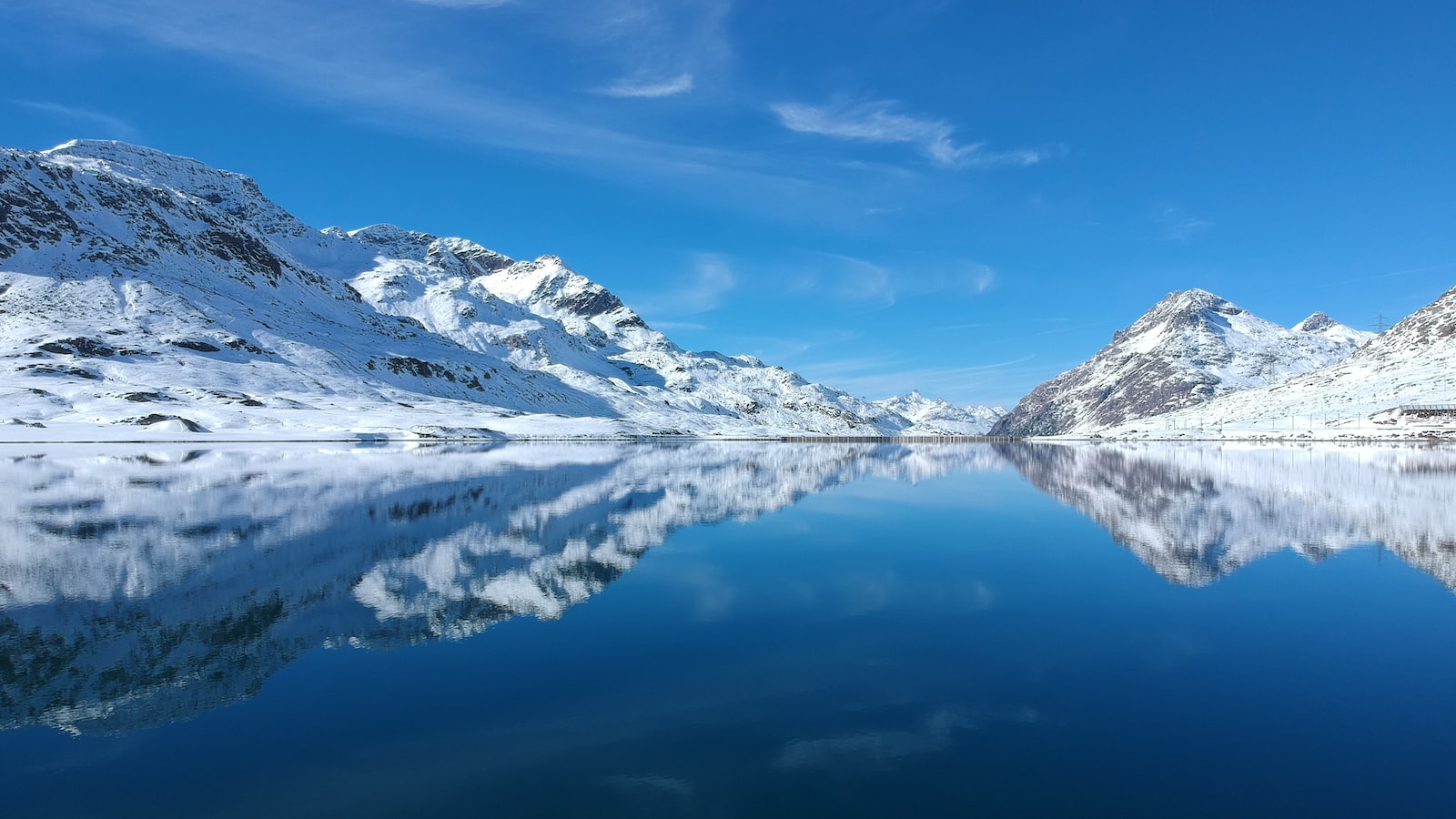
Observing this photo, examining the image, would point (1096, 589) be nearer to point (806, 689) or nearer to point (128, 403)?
point (806, 689)

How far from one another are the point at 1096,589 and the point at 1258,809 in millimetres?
14271

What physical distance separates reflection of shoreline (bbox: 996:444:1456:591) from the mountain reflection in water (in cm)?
22

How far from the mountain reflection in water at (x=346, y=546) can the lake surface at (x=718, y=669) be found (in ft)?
0.56

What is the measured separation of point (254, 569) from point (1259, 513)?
151 feet

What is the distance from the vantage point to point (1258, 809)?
9.80 meters

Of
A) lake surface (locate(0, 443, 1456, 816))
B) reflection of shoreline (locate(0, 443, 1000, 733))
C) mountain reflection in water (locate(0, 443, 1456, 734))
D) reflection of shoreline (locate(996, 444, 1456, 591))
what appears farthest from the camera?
reflection of shoreline (locate(996, 444, 1456, 591))

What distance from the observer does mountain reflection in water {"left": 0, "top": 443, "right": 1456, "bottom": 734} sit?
1616 centimetres

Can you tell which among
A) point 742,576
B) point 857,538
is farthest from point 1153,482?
point 742,576

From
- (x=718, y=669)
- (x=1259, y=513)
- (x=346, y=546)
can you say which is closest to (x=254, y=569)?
(x=346, y=546)

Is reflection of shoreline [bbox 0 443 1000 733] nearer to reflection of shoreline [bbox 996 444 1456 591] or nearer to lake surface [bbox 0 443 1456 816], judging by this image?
lake surface [bbox 0 443 1456 816]

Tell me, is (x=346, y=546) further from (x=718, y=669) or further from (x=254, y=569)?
(x=718, y=669)

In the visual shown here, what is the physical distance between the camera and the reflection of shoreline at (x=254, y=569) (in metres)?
15.4

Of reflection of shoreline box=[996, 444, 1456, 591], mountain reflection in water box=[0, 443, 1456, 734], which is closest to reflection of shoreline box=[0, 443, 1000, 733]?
mountain reflection in water box=[0, 443, 1456, 734]

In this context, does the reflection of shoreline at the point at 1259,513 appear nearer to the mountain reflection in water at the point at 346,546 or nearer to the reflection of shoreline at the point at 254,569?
the mountain reflection in water at the point at 346,546
